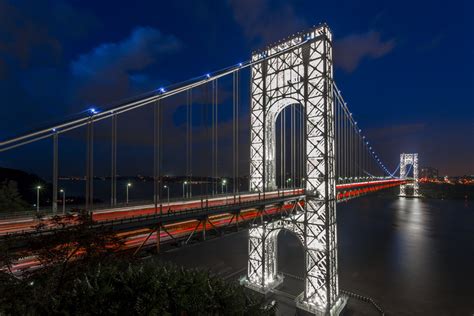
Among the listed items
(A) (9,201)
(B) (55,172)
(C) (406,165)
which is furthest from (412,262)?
(C) (406,165)

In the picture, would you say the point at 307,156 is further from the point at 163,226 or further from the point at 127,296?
the point at 127,296

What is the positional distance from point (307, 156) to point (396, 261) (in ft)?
80.9

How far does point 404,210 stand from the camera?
73000 millimetres

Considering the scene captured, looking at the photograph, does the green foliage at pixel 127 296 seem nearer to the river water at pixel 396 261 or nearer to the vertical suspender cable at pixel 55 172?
the vertical suspender cable at pixel 55 172

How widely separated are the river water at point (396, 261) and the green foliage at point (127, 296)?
786 cm

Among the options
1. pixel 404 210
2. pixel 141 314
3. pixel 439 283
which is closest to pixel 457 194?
pixel 404 210

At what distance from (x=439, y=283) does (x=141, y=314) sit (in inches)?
1222

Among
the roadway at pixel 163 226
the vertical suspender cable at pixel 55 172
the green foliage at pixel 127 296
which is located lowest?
the green foliage at pixel 127 296

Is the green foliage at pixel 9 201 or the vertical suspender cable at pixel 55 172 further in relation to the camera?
the green foliage at pixel 9 201

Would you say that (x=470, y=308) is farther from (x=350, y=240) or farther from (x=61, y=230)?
(x=61, y=230)

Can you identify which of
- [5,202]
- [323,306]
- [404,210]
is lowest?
[404,210]

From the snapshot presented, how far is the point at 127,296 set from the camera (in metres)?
7.16

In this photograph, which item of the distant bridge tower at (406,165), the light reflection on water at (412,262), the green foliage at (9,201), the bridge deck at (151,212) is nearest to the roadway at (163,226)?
the bridge deck at (151,212)

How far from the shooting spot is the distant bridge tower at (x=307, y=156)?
1661 cm
